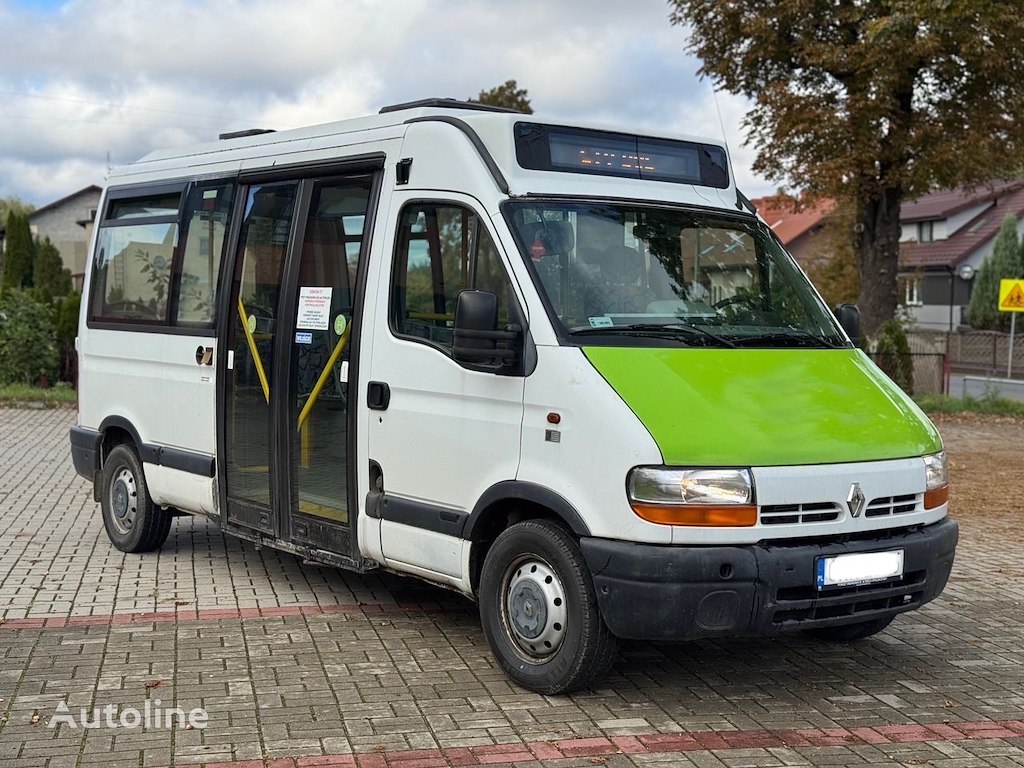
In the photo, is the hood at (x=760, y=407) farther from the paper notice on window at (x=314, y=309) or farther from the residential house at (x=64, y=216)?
the residential house at (x=64, y=216)

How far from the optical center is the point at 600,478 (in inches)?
220

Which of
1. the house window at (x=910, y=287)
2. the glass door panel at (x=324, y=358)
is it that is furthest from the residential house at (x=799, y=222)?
the house window at (x=910, y=287)

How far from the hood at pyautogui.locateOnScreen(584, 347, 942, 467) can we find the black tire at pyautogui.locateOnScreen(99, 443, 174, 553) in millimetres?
4506

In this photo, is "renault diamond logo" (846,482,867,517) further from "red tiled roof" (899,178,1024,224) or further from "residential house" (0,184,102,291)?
"residential house" (0,184,102,291)

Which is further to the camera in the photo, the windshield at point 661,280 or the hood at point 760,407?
the windshield at point 661,280

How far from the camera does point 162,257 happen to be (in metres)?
8.99

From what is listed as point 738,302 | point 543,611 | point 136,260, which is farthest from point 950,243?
point 543,611

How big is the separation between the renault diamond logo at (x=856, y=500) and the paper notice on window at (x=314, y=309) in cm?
305

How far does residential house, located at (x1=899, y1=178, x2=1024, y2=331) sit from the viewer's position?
A: 6147cm

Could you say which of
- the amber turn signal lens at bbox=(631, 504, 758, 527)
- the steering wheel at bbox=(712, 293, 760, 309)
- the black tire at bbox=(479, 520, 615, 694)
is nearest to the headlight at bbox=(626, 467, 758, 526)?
the amber turn signal lens at bbox=(631, 504, 758, 527)

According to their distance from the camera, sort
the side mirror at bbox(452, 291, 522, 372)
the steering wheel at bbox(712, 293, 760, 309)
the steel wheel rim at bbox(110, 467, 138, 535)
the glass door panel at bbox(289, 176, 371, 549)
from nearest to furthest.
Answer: the side mirror at bbox(452, 291, 522, 372), the steering wheel at bbox(712, 293, 760, 309), the glass door panel at bbox(289, 176, 371, 549), the steel wheel rim at bbox(110, 467, 138, 535)

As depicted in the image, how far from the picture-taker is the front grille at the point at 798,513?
5551mm

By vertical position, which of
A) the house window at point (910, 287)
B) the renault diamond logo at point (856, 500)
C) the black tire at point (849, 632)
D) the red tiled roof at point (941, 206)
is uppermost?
the red tiled roof at point (941, 206)

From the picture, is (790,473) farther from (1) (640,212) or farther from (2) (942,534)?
(1) (640,212)
